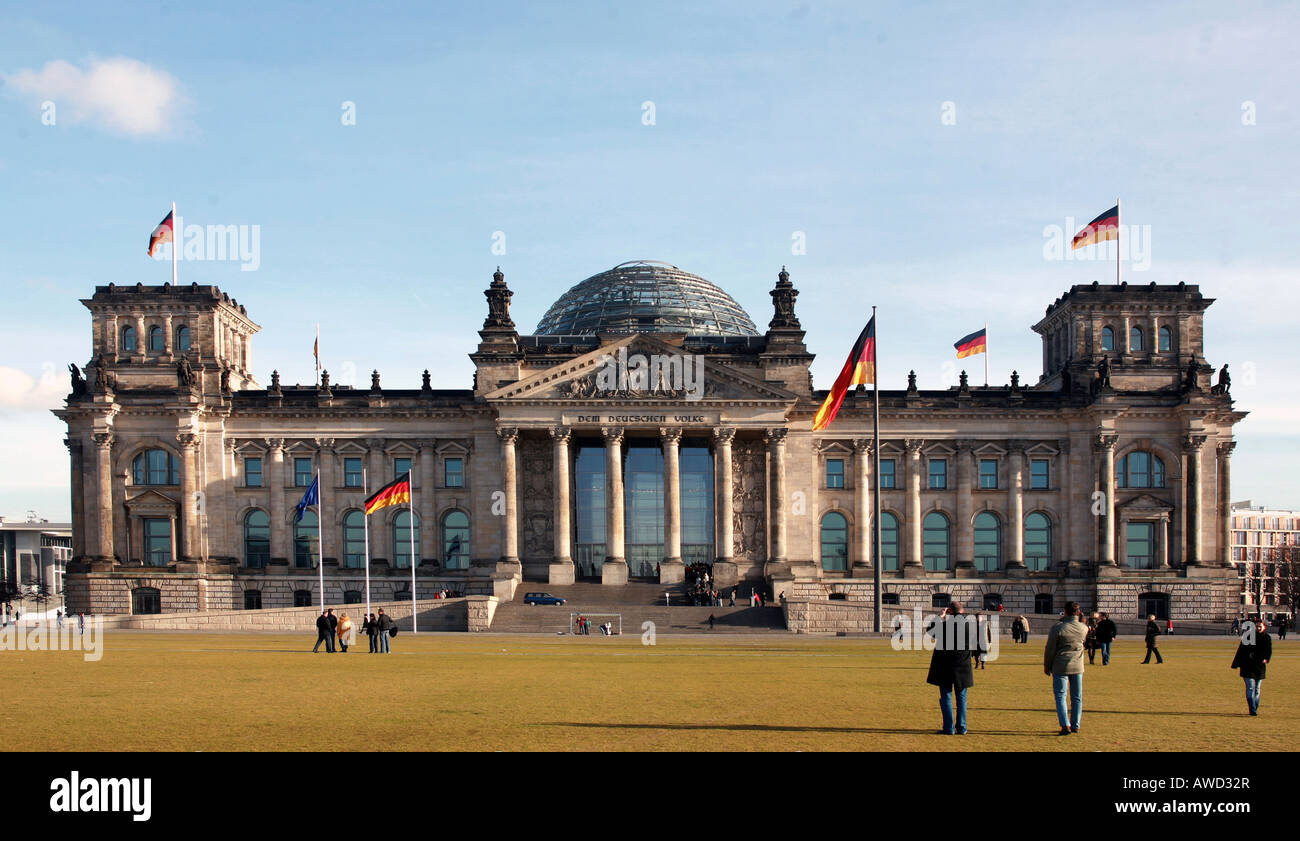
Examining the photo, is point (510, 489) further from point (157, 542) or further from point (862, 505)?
point (157, 542)

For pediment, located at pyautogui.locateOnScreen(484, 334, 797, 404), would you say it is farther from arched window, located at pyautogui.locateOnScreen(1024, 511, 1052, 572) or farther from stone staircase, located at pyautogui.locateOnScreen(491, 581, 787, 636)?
arched window, located at pyautogui.locateOnScreen(1024, 511, 1052, 572)

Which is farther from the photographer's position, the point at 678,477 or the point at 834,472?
the point at 834,472

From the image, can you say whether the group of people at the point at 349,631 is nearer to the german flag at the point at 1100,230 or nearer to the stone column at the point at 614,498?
the stone column at the point at 614,498

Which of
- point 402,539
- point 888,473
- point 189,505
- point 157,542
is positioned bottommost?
point 402,539

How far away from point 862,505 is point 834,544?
3.43 m

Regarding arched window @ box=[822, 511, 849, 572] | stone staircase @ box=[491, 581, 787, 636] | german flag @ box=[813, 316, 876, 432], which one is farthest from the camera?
arched window @ box=[822, 511, 849, 572]

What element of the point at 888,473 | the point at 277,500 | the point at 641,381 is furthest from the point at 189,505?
the point at 888,473

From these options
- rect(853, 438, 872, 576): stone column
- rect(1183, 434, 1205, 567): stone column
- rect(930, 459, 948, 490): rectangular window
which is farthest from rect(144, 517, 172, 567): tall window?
rect(1183, 434, 1205, 567): stone column

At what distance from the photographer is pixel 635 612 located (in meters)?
67.1

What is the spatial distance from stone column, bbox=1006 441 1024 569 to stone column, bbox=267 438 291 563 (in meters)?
49.6

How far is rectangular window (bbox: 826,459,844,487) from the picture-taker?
274 feet

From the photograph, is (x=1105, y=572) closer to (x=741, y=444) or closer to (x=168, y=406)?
(x=741, y=444)
